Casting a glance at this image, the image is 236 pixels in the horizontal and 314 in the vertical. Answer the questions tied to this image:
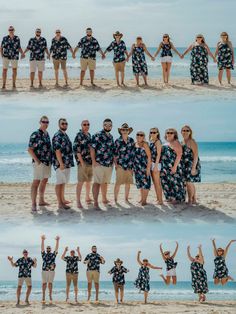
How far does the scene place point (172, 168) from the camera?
14.0 metres

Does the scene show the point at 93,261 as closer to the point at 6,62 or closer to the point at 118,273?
the point at 118,273

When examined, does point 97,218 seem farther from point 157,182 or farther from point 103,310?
point 103,310

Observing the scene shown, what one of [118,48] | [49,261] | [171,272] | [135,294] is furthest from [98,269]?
[135,294]

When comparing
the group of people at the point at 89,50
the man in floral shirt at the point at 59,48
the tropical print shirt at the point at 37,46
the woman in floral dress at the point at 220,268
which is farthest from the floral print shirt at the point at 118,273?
the tropical print shirt at the point at 37,46

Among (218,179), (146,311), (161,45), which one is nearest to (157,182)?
(146,311)

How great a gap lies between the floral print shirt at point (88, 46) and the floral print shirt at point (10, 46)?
1514 millimetres

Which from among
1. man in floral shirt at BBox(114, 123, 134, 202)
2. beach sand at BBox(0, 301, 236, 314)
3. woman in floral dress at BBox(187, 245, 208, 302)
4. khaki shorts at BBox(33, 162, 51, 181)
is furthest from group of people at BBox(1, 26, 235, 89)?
beach sand at BBox(0, 301, 236, 314)

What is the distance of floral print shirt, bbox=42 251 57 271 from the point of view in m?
16.6

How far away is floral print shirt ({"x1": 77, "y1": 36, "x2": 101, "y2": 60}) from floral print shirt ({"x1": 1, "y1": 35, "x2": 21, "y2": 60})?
151 centimetres

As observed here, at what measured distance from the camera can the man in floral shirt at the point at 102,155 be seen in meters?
14.0

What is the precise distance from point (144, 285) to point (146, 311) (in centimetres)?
140

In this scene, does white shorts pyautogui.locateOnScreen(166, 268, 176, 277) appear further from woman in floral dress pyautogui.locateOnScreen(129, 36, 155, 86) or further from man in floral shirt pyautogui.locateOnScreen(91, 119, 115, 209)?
woman in floral dress pyautogui.locateOnScreen(129, 36, 155, 86)

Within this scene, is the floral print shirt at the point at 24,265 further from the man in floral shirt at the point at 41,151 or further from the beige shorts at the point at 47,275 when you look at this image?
the man in floral shirt at the point at 41,151

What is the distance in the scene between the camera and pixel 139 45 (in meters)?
18.4
